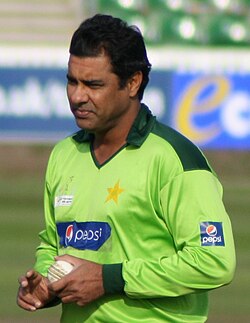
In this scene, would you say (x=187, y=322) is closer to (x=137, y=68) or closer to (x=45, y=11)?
(x=137, y=68)

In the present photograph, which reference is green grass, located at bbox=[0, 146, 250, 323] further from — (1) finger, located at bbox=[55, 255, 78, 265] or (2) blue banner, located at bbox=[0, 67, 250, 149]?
(1) finger, located at bbox=[55, 255, 78, 265]

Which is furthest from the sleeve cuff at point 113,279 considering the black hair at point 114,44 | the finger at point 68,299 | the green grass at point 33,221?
the green grass at point 33,221

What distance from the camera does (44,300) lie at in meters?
3.57

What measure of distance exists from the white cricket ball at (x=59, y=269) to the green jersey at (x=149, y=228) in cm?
11

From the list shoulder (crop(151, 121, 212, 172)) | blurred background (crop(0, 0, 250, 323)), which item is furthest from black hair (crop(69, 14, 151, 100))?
blurred background (crop(0, 0, 250, 323))

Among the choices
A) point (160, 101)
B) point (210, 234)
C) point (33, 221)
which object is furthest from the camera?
point (160, 101)

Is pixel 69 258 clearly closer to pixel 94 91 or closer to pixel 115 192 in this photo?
pixel 115 192

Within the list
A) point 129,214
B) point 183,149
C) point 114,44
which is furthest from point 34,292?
point 114,44

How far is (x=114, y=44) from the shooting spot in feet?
11.5

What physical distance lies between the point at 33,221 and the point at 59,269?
8457 mm

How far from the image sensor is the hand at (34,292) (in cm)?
350

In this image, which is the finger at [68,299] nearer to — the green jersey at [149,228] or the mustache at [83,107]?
the green jersey at [149,228]

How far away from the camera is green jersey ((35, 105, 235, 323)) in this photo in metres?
3.42

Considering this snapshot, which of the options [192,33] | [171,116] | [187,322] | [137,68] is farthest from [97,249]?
[192,33]
